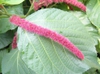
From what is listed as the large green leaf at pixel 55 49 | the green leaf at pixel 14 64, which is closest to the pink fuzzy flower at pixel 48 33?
the large green leaf at pixel 55 49

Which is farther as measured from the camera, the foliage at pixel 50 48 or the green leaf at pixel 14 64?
the green leaf at pixel 14 64

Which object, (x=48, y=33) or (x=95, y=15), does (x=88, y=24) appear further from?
(x=48, y=33)

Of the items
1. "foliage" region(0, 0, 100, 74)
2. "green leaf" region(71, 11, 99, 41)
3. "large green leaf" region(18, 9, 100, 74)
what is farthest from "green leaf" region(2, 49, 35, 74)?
"green leaf" region(71, 11, 99, 41)

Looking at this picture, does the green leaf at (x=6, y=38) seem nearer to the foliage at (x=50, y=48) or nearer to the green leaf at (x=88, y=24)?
the foliage at (x=50, y=48)

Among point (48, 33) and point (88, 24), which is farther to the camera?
point (88, 24)

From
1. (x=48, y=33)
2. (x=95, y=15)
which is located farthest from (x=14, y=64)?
(x=95, y=15)

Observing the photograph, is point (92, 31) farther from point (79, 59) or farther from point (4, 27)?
point (4, 27)
